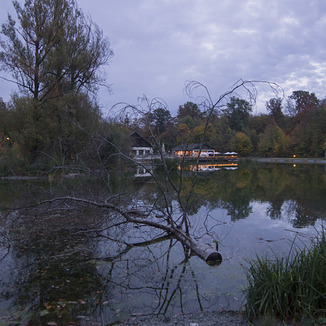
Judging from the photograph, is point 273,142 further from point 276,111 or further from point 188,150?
point 188,150

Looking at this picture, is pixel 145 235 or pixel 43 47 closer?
pixel 145 235

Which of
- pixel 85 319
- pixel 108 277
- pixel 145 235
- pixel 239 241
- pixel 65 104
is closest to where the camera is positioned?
pixel 85 319

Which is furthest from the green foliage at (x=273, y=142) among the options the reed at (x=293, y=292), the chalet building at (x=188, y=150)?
the reed at (x=293, y=292)

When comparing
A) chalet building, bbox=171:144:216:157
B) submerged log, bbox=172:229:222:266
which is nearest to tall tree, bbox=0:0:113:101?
chalet building, bbox=171:144:216:157

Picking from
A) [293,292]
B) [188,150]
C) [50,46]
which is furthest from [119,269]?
[50,46]

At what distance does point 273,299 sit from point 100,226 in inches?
201

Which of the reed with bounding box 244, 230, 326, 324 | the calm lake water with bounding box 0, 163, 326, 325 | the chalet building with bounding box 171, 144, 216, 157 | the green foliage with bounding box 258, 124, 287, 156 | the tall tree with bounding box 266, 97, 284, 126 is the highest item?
the tall tree with bounding box 266, 97, 284, 126

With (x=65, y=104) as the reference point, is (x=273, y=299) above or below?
below

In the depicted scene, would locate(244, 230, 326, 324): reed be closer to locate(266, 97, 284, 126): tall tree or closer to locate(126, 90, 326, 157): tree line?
locate(126, 90, 326, 157): tree line

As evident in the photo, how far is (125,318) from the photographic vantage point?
3807 millimetres

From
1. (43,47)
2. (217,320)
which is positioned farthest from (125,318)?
(43,47)

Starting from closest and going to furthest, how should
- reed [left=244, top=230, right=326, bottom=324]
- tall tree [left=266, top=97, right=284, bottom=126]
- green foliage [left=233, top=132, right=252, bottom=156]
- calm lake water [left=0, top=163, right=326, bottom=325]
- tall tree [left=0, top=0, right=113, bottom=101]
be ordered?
reed [left=244, top=230, right=326, bottom=324] → calm lake water [left=0, top=163, right=326, bottom=325] → tall tree [left=0, top=0, right=113, bottom=101] → green foliage [left=233, top=132, right=252, bottom=156] → tall tree [left=266, top=97, right=284, bottom=126]

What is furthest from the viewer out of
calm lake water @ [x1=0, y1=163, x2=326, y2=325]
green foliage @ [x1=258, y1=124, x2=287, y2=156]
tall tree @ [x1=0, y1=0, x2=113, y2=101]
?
green foliage @ [x1=258, y1=124, x2=287, y2=156]

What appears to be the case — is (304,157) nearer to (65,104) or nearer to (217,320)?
(65,104)
